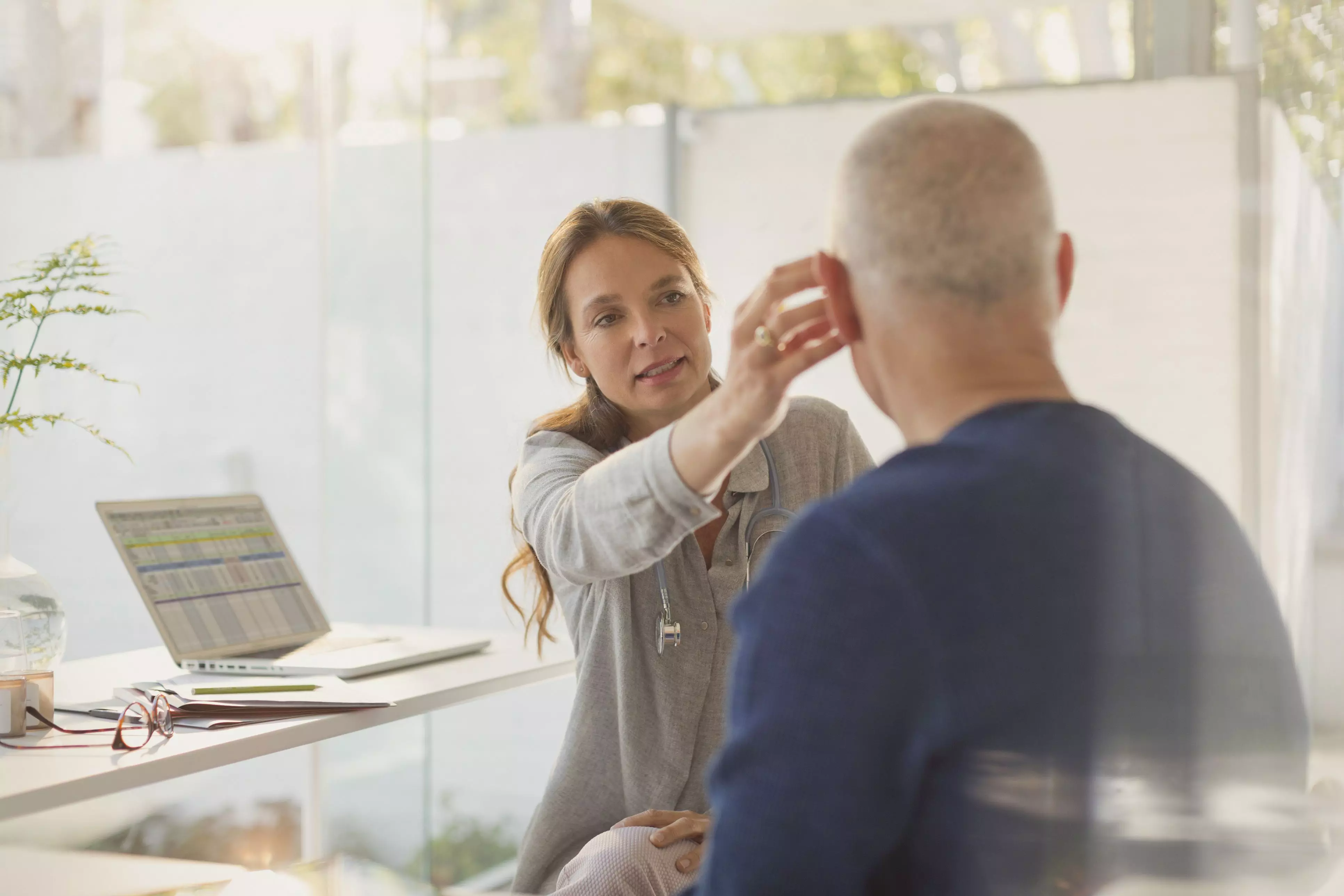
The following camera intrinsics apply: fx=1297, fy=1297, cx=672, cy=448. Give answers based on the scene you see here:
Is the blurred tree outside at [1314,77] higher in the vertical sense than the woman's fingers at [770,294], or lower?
higher

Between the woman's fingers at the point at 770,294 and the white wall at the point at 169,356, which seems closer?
the woman's fingers at the point at 770,294

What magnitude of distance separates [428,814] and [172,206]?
1.45 m

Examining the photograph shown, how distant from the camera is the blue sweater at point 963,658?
0.68m

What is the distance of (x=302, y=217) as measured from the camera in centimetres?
294

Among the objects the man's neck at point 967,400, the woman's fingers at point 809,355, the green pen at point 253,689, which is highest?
the woman's fingers at point 809,355

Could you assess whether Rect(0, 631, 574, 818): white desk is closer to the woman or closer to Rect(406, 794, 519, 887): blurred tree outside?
the woman

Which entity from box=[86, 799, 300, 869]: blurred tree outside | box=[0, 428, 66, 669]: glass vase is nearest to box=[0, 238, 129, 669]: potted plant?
box=[0, 428, 66, 669]: glass vase

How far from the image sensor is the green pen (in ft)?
4.69

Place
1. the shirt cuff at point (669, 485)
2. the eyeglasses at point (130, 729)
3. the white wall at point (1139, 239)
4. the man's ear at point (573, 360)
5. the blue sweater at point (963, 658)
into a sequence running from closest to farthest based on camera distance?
1. the blue sweater at point (963, 658)
2. the shirt cuff at point (669, 485)
3. the eyeglasses at point (130, 729)
4. the man's ear at point (573, 360)
5. the white wall at point (1139, 239)

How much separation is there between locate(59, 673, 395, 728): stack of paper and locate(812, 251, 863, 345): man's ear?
744 millimetres

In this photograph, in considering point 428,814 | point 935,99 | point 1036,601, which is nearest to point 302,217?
point 428,814

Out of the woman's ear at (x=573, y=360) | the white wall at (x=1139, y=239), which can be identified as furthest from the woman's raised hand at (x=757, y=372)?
the white wall at (x=1139, y=239)

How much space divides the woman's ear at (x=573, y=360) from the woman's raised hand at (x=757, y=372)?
0.50m

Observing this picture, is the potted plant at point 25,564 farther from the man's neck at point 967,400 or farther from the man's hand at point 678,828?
the man's neck at point 967,400
